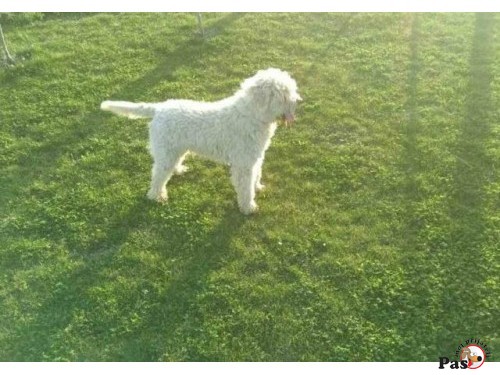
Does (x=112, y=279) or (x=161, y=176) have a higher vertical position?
(x=161, y=176)

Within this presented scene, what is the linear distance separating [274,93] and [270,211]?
1.67 m

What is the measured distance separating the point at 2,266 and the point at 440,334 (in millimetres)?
5012

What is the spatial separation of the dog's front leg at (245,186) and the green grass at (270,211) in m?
0.14

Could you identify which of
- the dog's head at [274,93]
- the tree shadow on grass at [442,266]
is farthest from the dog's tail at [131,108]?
the tree shadow on grass at [442,266]

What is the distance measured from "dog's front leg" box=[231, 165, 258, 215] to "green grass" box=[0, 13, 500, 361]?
140 millimetres

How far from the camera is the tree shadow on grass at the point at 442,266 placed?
5469 millimetres

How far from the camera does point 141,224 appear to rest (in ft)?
22.7

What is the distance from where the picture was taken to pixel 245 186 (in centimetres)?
679

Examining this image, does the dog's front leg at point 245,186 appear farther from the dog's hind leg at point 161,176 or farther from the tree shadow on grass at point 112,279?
the dog's hind leg at point 161,176

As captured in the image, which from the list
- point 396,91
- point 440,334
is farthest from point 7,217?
point 396,91

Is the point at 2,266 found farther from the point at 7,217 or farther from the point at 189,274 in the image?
the point at 189,274

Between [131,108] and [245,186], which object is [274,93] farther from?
[131,108]

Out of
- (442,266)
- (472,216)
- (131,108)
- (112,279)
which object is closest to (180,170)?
(131,108)

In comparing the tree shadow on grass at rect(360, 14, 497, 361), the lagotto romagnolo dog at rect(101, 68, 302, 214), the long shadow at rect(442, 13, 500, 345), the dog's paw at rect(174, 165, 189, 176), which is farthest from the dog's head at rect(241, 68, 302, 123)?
the long shadow at rect(442, 13, 500, 345)
